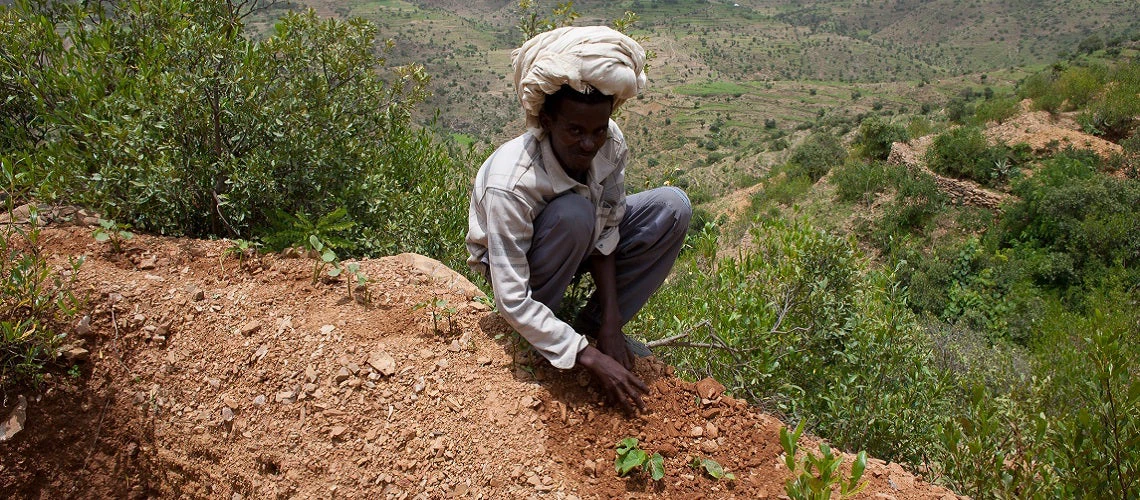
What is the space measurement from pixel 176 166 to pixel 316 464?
177cm

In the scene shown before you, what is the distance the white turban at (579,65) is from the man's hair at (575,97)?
0.07 feet

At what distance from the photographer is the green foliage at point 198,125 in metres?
2.94

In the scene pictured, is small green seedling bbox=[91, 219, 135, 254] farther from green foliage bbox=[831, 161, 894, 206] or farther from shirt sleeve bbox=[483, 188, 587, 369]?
green foliage bbox=[831, 161, 894, 206]

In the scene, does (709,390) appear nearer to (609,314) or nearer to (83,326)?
(609,314)

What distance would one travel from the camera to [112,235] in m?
2.78

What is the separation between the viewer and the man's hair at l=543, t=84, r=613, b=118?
2.08m

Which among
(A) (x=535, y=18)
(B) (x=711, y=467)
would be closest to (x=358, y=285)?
(B) (x=711, y=467)

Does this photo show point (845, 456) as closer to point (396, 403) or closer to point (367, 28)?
point (396, 403)

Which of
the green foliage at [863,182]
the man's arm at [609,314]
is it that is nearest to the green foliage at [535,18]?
the man's arm at [609,314]

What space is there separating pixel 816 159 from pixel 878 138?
2669 millimetres

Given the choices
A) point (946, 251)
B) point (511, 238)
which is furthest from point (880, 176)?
point (511, 238)

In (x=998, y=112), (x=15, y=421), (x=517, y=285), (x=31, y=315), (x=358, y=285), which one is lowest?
(x=998, y=112)

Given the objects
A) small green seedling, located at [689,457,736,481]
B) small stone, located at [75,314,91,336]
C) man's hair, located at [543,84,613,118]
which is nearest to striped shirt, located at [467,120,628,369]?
man's hair, located at [543,84,613,118]

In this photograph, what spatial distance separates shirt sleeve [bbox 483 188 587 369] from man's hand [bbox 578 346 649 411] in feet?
0.14
